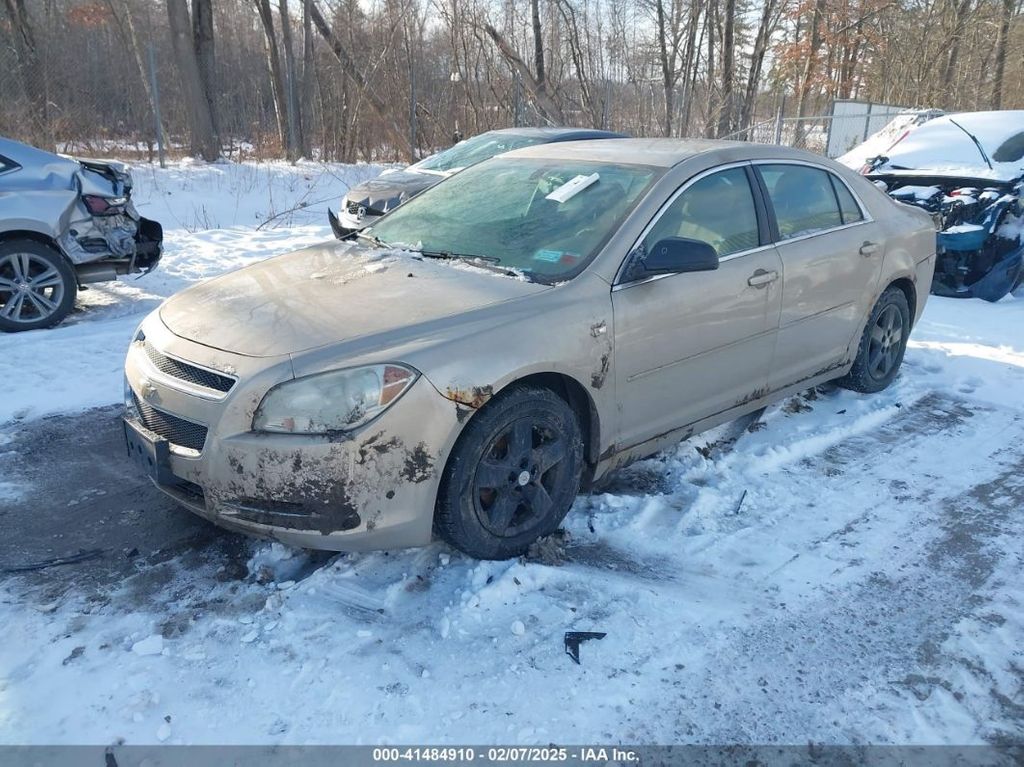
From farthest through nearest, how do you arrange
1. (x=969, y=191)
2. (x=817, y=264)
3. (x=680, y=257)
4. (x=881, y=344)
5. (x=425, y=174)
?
1. (x=425, y=174)
2. (x=969, y=191)
3. (x=881, y=344)
4. (x=817, y=264)
5. (x=680, y=257)

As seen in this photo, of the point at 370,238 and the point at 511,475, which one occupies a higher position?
the point at 370,238

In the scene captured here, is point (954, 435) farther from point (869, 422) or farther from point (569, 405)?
point (569, 405)

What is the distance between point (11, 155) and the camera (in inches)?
255

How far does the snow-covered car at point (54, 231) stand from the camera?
6.39 meters

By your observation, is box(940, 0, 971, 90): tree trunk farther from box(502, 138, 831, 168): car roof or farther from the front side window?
the front side window

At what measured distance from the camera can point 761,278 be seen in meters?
4.04

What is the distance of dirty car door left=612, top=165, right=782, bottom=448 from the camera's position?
3512mm

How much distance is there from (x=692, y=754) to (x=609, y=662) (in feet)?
1.42

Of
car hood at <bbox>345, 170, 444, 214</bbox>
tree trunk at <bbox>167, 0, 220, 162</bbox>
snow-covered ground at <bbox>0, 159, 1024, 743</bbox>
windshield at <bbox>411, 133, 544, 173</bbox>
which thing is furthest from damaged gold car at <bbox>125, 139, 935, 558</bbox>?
tree trunk at <bbox>167, 0, 220, 162</bbox>

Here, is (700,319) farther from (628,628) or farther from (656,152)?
(628,628)

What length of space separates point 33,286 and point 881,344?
22.1ft

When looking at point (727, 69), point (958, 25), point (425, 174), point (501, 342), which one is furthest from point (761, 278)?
point (958, 25)

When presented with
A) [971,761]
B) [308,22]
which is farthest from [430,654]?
[308,22]

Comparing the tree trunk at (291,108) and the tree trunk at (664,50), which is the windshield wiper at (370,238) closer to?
the tree trunk at (291,108)
